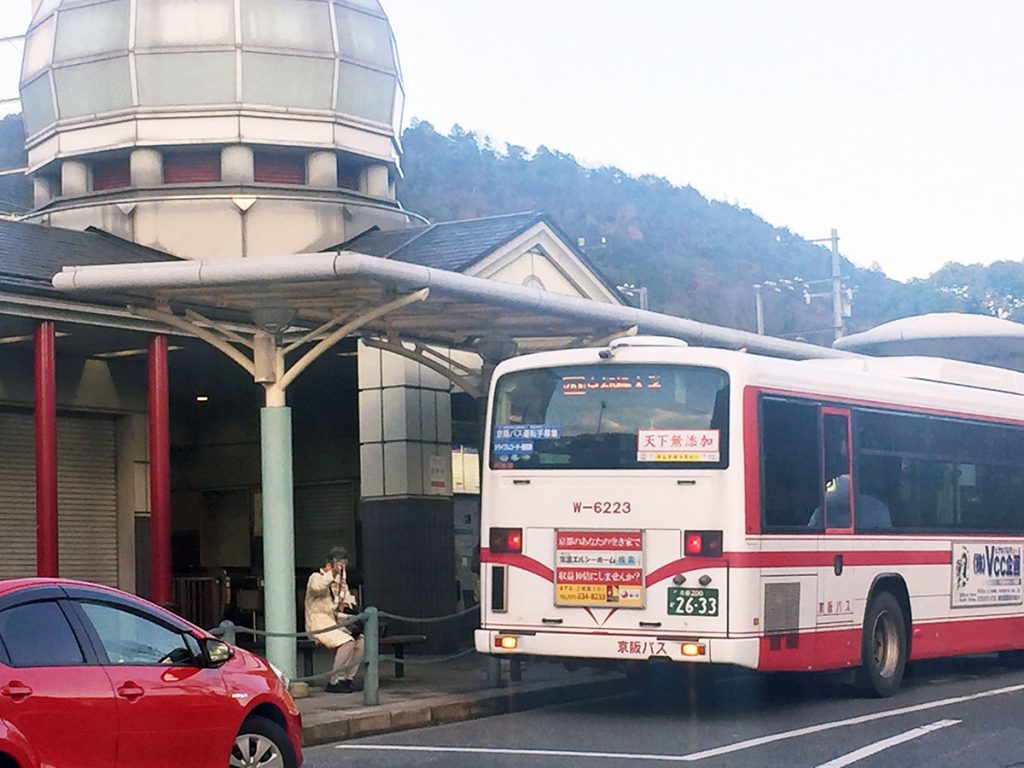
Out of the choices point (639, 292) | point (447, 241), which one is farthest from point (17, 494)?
point (639, 292)

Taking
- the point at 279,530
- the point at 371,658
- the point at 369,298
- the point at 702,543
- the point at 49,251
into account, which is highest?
the point at 49,251

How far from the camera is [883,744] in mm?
12781

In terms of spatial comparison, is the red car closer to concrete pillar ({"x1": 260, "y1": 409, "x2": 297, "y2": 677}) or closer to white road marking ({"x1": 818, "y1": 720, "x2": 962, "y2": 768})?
white road marking ({"x1": 818, "y1": 720, "x2": 962, "y2": 768})

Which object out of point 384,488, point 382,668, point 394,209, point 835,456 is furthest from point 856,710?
point 394,209

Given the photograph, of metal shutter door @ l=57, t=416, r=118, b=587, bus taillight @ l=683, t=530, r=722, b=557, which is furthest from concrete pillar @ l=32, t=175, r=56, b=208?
bus taillight @ l=683, t=530, r=722, b=557

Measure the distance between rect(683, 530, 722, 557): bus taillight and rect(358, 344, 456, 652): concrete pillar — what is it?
916 centimetres

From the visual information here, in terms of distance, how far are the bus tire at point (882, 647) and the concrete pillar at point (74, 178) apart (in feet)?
51.3

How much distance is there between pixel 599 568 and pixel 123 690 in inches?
270

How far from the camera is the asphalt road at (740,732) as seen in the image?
12.3 meters

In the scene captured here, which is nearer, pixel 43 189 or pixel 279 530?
pixel 279 530

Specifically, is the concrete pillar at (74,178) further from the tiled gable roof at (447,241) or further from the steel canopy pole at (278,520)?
the steel canopy pole at (278,520)

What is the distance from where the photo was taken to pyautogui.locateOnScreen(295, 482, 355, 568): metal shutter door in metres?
29.6

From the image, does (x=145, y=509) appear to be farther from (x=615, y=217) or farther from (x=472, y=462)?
(x=615, y=217)

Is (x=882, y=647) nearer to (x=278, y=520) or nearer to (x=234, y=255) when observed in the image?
(x=278, y=520)
